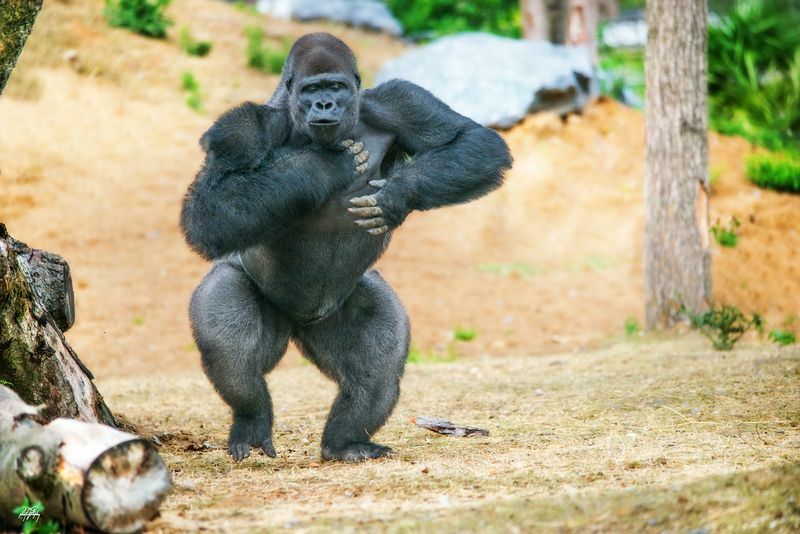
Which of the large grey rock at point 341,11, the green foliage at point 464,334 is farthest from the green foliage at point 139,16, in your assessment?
the green foliage at point 464,334

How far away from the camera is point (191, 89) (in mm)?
14055

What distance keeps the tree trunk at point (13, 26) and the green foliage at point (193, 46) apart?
37.4 ft

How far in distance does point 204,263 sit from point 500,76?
17.0ft

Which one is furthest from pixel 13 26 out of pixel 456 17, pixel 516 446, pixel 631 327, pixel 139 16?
pixel 456 17

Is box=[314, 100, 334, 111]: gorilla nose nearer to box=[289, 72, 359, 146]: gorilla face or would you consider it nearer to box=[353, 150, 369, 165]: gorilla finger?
box=[289, 72, 359, 146]: gorilla face

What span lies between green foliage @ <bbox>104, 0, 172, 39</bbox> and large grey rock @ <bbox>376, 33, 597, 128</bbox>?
3480 millimetres

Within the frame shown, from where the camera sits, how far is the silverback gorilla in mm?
4137

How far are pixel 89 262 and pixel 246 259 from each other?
6848mm

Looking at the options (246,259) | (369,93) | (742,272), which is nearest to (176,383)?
(246,259)

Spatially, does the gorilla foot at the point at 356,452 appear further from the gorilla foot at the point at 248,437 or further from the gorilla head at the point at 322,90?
the gorilla head at the point at 322,90

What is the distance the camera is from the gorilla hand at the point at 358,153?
4.37m

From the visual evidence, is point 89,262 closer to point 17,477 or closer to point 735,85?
point 17,477

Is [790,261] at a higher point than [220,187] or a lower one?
lower

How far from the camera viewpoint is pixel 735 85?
1437cm
